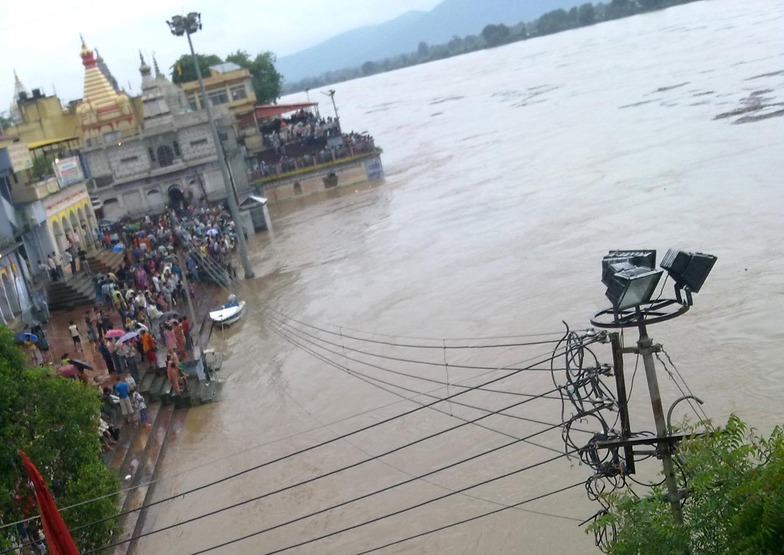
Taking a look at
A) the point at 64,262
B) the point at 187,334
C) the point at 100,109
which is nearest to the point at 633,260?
the point at 187,334

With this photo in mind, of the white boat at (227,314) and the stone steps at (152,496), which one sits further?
the white boat at (227,314)

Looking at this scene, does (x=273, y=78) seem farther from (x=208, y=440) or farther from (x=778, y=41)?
(x=208, y=440)

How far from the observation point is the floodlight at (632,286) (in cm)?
582

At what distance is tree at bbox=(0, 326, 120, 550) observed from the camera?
9.52 m

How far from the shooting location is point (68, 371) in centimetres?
1609

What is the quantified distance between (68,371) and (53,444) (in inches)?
253

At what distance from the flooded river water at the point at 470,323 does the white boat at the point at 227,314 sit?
1.18 ft

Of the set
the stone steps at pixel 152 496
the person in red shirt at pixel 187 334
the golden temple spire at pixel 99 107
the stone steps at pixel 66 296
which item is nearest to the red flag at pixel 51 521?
the stone steps at pixel 152 496

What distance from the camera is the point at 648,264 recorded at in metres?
6.58

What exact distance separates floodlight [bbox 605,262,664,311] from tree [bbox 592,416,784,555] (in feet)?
3.18

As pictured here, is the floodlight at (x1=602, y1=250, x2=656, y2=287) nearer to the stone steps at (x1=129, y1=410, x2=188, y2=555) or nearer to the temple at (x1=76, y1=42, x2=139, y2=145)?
the stone steps at (x1=129, y1=410, x2=188, y2=555)

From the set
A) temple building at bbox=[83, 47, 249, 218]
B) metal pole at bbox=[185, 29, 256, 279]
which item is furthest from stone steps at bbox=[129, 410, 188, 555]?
temple building at bbox=[83, 47, 249, 218]

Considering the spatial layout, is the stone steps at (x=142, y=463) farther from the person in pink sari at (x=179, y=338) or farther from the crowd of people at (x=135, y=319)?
the person in pink sari at (x=179, y=338)

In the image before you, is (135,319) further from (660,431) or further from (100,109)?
(100,109)
